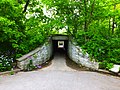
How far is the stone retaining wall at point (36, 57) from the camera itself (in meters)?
12.6

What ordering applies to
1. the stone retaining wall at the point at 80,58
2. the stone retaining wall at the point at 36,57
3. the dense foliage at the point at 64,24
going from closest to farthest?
the stone retaining wall at the point at 36,57 < the dense foliage at the point at 64,24 < the stone retaining wall at the point at 80,58

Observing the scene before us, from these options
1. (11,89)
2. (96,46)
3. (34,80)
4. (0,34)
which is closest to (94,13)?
(96,46)

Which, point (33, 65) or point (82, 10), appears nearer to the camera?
point (33, 65)

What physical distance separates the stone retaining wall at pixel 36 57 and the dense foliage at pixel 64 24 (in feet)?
1.59

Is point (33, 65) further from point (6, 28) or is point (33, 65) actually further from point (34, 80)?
point (34, 80)

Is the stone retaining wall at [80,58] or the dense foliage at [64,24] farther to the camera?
the stone retaining wall at [80,58]

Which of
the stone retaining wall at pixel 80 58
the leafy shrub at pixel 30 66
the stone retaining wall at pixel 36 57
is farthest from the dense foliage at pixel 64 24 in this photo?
the leafy shrub at pixel 30 66

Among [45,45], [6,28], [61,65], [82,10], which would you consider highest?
[82,10]

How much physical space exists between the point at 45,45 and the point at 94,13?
3.88 m

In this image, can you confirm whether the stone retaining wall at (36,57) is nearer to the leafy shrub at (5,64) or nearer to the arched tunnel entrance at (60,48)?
the leafy shrub at (5,64)

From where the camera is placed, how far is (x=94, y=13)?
614 inches

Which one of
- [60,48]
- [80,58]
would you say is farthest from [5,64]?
[60,48]

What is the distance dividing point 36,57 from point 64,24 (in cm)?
325

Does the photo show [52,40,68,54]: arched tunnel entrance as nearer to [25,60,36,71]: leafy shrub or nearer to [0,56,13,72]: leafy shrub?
[25,60,36,71]: leafy shrub
